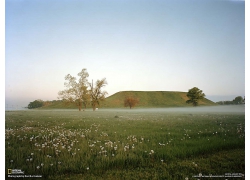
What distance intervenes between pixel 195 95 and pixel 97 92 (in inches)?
156

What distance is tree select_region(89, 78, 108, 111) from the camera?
658 cm

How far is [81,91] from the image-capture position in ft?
21.4

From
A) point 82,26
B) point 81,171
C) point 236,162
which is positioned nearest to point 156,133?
point 236,162

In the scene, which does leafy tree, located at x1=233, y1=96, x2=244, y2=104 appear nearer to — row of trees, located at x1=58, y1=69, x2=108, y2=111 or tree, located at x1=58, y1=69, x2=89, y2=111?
row of trees, located at x1=58, y1=69, x2=108, y2=111

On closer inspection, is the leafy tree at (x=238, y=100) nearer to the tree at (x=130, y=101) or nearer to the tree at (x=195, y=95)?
the tree at (x=195, y=95)

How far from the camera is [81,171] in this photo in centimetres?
351

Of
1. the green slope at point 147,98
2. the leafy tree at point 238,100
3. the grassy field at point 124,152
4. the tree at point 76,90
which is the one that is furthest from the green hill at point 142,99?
the grassy field at point 124,152

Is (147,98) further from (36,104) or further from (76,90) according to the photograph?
(36,104)

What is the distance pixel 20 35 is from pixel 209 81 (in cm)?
737

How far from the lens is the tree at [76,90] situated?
643 cm

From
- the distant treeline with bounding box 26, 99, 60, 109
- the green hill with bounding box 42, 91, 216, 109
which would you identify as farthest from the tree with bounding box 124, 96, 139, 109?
the distant treeline with bounding box 26, 99, 60, 109

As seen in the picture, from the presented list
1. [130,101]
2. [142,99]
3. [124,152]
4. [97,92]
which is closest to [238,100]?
[142,99]

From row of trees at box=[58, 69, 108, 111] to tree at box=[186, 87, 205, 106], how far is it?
11.4 ft

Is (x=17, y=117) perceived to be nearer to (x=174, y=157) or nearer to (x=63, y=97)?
(x=63, y=97)
